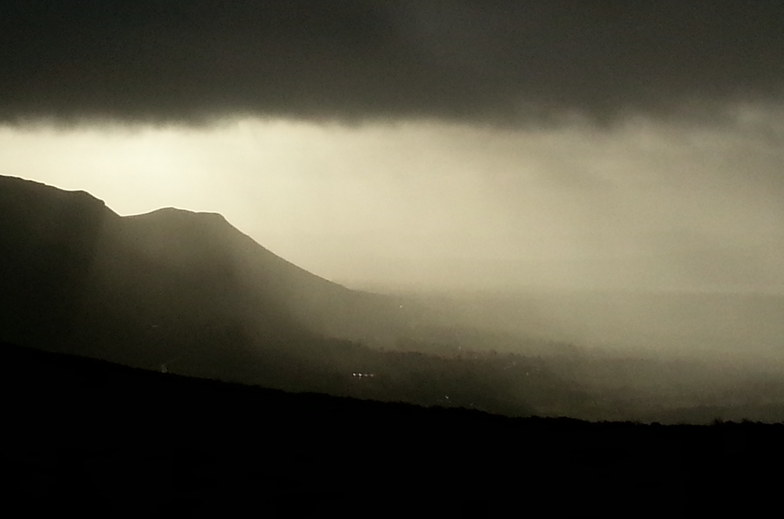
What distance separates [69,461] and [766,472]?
19766 millimetres

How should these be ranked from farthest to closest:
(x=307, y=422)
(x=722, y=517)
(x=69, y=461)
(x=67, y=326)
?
1. (x=67, y=326)
2. (x=307, y=422)
3. (x=69, y=461)
4. (x=722, y=517)

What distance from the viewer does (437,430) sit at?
80.2 ft

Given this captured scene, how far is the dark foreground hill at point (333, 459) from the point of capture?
16656mm

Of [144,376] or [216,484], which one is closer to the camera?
[216,484]

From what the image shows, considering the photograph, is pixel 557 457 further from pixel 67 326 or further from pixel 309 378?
pixel 67 326

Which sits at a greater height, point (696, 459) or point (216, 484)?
point (696, 459)

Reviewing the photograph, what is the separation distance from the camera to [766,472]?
19203mm

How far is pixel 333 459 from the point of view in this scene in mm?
20094

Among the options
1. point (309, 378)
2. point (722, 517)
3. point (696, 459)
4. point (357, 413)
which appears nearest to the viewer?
point (722, 517)

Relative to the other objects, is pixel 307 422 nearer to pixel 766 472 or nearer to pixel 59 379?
pixel 59 379

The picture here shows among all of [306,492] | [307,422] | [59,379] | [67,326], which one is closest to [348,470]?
[306,492]

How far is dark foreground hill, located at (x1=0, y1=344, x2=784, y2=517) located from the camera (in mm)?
16656

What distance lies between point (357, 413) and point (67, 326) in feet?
572

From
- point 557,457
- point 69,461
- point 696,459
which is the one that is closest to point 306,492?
point 69,461
